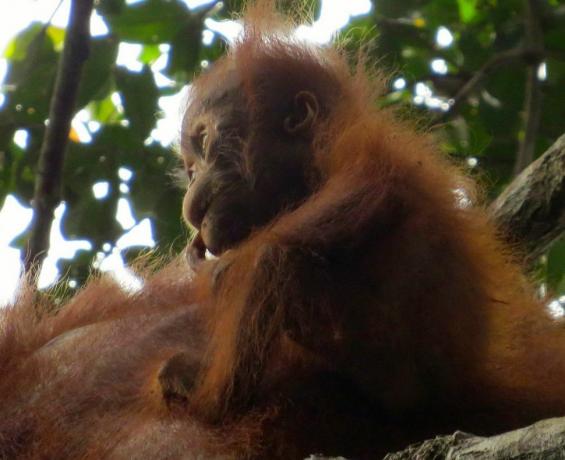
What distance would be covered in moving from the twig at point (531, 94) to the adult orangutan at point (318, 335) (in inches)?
33.8

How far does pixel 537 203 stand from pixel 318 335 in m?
1.01

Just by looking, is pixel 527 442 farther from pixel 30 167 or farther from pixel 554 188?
pixel 30 167

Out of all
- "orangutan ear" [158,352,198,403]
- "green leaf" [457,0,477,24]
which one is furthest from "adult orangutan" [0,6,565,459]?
"green leaf" [457,0,477,24]

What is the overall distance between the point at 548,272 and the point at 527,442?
2234 mm

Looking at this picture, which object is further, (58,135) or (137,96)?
(137,96)

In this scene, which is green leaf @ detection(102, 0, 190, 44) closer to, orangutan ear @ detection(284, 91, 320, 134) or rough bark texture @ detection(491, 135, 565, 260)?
orangutan ear @ detection(284, 91, 320, 134)

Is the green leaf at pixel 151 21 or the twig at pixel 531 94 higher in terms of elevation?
the green leaf at pixel 151 21

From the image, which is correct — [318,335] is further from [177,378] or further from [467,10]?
[467,10]

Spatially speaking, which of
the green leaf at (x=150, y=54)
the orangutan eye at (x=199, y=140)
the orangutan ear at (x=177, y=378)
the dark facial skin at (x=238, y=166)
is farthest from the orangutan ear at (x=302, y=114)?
the green leaf at (x=150, y=54)

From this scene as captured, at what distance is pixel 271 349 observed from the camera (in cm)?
252

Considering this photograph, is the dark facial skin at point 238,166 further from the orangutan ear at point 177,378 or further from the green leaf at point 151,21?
the green leaf at point 151,21

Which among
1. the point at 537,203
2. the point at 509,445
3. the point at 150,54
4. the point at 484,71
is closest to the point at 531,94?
the point at 484,71

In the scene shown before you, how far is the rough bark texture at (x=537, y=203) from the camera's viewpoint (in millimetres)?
3121

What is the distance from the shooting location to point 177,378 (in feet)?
8.52
